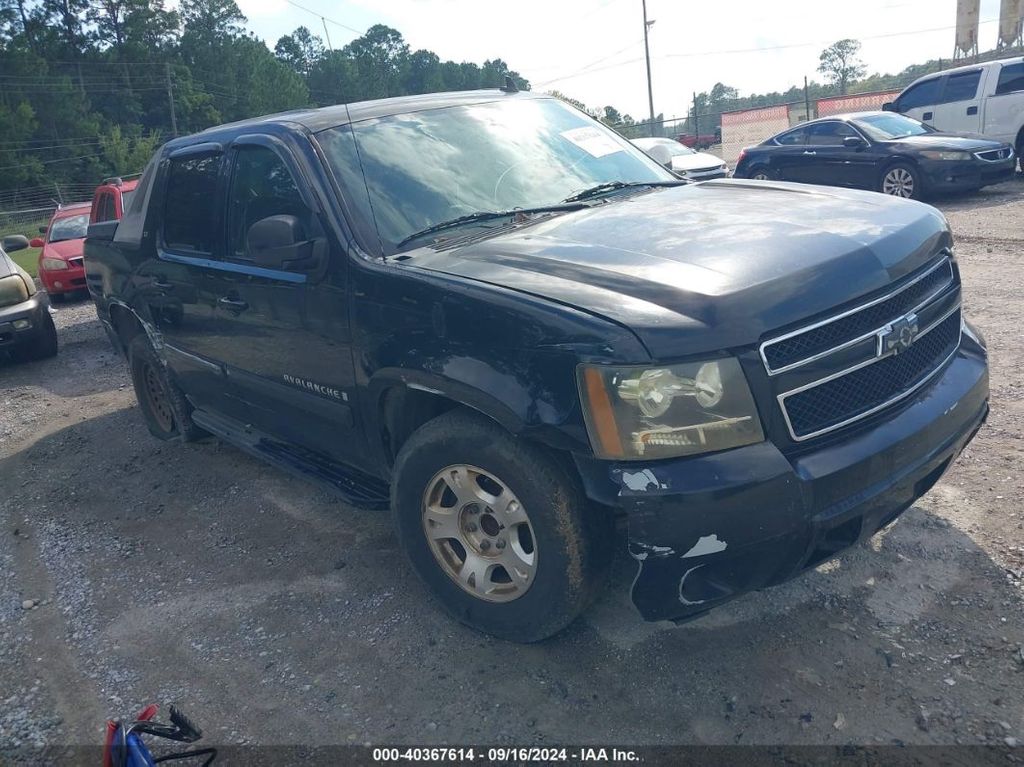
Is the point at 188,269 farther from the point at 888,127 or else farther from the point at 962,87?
the point at 962,87

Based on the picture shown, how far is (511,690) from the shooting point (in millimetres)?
2977

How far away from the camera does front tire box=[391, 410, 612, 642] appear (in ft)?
9.13

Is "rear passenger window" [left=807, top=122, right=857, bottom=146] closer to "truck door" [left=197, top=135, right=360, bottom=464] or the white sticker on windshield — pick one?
the white sticker on windshield

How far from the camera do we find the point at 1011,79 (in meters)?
14.2

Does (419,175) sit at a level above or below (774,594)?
above

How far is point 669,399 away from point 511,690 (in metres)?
1.21

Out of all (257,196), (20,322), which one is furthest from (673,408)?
(20,322)

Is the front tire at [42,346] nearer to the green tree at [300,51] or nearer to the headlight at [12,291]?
the headlight at [12,291]

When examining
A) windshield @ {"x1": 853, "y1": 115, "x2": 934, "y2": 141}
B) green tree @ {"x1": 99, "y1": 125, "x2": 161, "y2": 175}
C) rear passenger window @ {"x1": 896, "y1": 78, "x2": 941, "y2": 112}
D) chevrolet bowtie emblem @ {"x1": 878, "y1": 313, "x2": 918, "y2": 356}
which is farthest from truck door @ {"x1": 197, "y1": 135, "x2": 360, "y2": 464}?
green tree @ {"x1": 99, "y1": 125, "x2": 161, "y2": 175}

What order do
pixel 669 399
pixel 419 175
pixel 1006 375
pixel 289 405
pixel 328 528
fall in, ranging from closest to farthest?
pixel 669 399
pixel 419 175
pixel 289 405
pixel 328 528
pixel 1006 375

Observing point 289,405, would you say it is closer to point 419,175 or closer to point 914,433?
point 419,175

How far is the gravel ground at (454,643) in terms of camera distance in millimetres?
2754

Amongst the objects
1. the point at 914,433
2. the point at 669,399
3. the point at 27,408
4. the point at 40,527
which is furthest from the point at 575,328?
the point at 27,408

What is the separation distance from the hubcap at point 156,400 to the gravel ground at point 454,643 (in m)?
1.01
